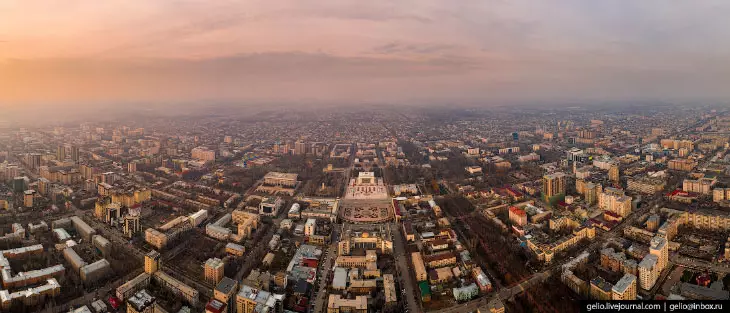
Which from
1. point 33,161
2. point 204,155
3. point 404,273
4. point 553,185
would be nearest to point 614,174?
point 553,185

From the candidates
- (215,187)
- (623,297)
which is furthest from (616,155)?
(215,187)

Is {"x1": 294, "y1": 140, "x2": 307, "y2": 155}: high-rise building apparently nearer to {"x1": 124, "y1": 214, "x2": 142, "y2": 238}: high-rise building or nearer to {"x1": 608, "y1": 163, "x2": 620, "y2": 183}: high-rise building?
{"x1": 124, "y1": 214, "x2": 142, "y2": 238}: high-rise building

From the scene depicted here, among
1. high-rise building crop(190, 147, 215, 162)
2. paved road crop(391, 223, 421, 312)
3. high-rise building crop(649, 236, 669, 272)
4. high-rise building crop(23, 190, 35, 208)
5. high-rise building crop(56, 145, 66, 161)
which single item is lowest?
paved road crop(391, 223, 421, 312)

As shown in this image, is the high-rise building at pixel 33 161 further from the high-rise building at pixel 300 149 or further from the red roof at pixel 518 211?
the red roof at pixel 518 211

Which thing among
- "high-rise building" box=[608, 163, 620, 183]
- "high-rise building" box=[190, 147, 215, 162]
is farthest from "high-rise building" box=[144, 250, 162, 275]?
"high-rise building" box=[608, 163, 620, 183]

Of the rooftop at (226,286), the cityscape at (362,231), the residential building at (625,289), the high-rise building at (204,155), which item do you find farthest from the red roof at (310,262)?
the high-rise building at (204,155)

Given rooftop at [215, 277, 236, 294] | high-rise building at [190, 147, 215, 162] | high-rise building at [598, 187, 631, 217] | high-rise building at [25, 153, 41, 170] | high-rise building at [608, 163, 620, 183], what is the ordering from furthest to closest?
high-rise building at [190, 147, 215, 162] < high-rise building at [25, 153, 41, 170] < high-rise building at [608, 163, 620, 183] < high-rise building at [598, 187, 631, 217] < rooftop at [215, 277, 236, 294]

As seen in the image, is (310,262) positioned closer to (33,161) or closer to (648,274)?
(648,274)

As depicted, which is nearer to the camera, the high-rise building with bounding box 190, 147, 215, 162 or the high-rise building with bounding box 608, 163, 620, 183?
the high-rise building with bounding box 608, 163, 620, 183
